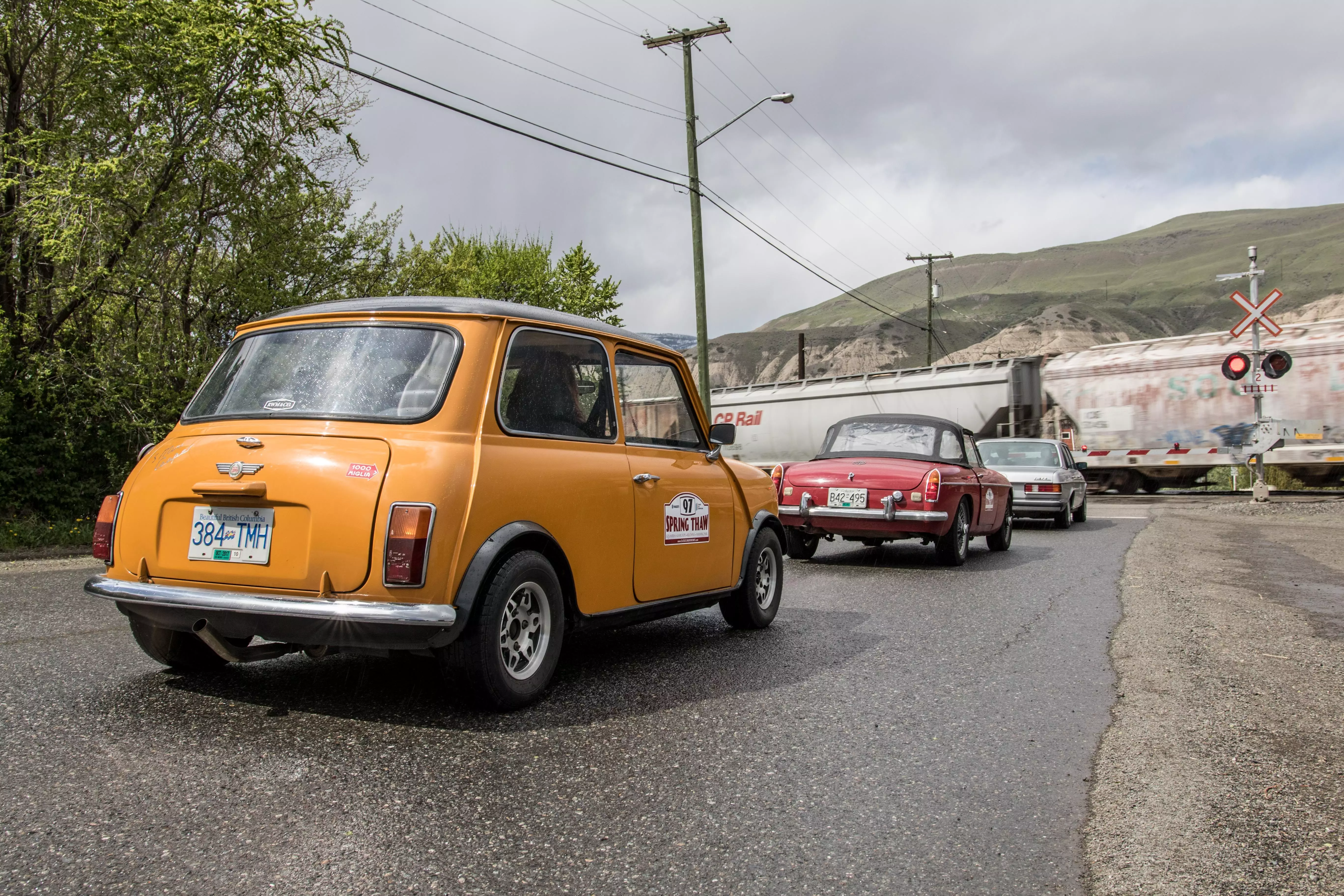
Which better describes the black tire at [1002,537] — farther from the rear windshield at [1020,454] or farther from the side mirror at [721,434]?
the side mirror at [721,434]

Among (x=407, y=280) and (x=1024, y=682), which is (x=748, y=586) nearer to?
(x=1024, y=682)

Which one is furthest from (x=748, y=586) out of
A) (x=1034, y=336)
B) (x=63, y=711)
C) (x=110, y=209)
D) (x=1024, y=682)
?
(x=1034, y=336)

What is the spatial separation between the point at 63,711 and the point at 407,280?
14.7 m

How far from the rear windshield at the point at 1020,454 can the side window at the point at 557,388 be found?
13.4m

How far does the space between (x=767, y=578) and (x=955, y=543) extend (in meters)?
4.45

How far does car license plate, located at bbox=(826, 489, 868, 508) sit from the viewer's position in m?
10.6

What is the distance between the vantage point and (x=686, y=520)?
19.2 feet

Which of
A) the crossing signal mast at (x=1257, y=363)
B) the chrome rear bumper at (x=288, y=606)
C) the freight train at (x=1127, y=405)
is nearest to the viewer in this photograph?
the chrome rear bumper at (x=288, y=606)

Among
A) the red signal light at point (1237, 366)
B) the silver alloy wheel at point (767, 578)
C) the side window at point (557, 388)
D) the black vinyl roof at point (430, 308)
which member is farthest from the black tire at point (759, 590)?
the red signal light at point (1237, 366)

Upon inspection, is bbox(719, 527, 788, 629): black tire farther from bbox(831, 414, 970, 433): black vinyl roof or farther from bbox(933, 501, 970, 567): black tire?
bbox(831, 414, 970, 433): black vinyl roof

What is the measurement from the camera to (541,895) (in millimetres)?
2734

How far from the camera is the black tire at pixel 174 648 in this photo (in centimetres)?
484

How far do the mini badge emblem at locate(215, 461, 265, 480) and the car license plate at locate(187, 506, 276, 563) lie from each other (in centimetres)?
14

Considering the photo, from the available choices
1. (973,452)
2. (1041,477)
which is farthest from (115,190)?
(1041,477)
